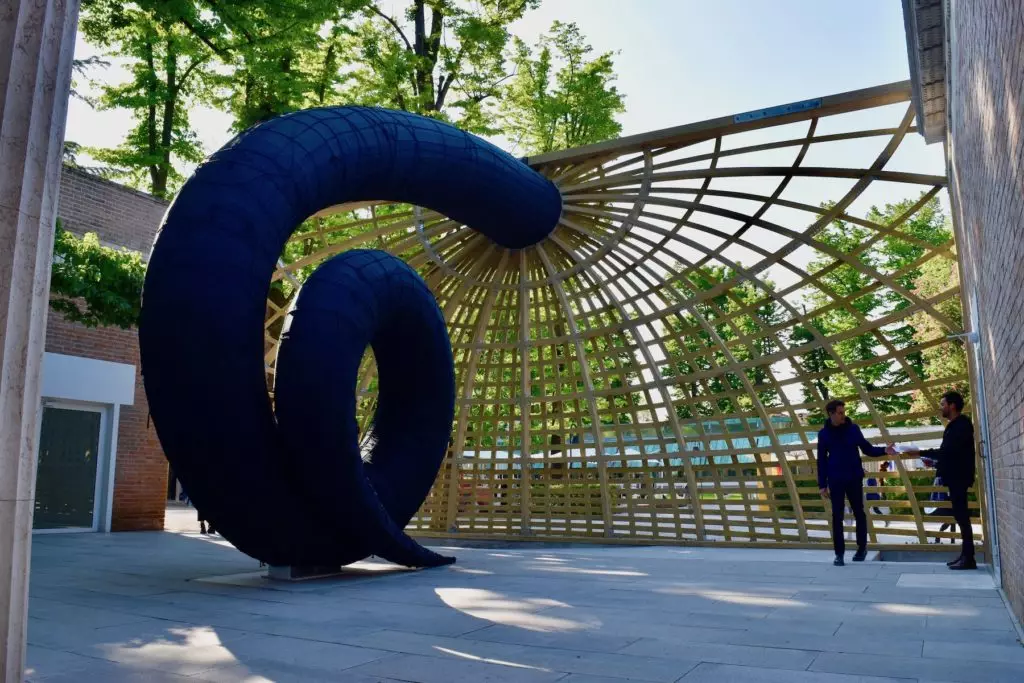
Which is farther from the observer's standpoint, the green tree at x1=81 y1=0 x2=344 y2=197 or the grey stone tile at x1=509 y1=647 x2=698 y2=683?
the green tree at x1=81 y1=0 x2=344 y2=197

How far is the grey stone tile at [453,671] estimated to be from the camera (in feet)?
12.3

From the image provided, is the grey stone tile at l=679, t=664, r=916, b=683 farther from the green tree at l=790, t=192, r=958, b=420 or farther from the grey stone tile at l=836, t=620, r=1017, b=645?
the green tree at l=790, t=192, r=958, b=420

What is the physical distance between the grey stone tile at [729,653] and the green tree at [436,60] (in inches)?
528

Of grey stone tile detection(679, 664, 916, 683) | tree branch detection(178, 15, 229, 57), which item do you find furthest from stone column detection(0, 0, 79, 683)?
tree branch detection(178, 15, 229, 57)

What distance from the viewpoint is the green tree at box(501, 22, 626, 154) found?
18.2 m

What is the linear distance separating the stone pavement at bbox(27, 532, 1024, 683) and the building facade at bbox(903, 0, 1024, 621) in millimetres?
708

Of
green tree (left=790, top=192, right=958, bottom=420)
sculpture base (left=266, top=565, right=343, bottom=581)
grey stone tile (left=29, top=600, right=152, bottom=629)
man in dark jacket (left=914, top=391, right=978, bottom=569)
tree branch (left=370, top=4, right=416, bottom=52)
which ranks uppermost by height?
tree branch (left=370, top=4, right=416, bottom=52)

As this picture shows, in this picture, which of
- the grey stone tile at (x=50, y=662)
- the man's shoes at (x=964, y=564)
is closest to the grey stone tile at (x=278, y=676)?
the grey stone tile at (x=50, y=662)

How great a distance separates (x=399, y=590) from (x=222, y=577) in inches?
69.6

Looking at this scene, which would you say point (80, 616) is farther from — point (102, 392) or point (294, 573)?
point (102, 392)

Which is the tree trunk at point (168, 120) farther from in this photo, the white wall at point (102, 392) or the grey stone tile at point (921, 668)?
the grey stone tile at point (921, 668)

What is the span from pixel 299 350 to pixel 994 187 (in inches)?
184

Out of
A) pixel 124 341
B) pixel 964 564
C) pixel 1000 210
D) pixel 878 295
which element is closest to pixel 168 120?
pixel 124 341

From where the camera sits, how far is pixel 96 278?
9.01 meters
